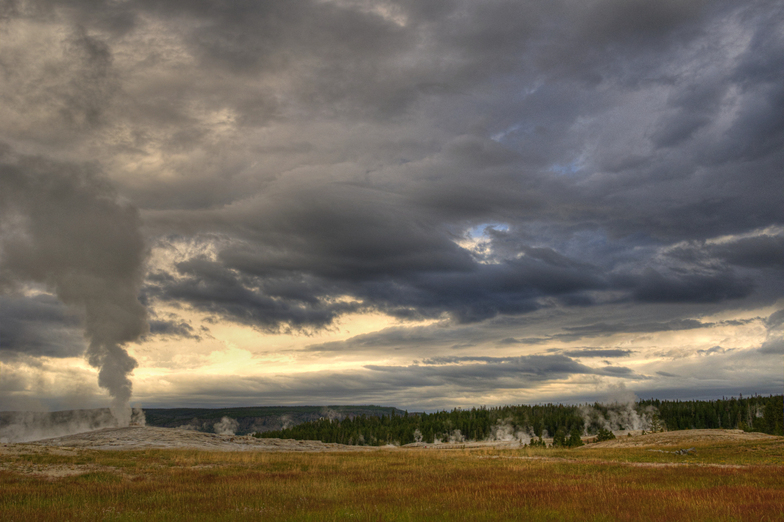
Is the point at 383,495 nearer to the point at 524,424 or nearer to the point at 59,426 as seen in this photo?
the point at 59,426

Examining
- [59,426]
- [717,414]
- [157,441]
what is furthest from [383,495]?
[717,414]

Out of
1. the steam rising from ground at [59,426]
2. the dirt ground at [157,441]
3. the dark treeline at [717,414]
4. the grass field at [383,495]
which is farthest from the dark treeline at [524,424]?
the grass field at [383,495]

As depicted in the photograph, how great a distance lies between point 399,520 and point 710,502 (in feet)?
36.8

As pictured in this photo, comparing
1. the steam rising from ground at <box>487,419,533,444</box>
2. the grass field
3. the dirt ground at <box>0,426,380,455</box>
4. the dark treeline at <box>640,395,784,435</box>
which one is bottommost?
the steam rising from ground at <box>487,419,533,444</box>

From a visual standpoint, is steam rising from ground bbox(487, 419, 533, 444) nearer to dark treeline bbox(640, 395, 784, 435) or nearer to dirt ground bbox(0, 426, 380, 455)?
dark treeline bbox(640, 395, 784, 435)

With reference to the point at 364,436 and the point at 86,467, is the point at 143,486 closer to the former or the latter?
the point at 86,467

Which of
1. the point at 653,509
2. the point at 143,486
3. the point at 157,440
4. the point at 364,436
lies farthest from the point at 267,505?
the point at 364,436

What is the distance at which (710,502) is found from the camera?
1612cm

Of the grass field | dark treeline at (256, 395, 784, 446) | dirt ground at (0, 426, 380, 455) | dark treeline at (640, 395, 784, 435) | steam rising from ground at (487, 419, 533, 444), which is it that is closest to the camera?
the grass field

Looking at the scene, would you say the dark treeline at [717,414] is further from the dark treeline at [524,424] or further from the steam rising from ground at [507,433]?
the steam rising from ground at [507,433]

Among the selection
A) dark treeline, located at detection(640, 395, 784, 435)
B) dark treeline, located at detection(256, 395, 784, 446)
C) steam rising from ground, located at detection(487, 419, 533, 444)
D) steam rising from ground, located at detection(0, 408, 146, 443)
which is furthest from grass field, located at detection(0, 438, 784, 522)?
steam rising from ground, located at detection(487, 419, 533, 444)

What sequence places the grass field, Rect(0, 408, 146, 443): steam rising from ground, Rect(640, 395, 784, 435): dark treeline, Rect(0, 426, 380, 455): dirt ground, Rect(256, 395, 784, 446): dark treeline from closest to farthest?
the grass field → Rect(0, 426, 380, 455): dirt ground → Rect(0, 408, 146, 443): steam rising from ground → Rect(640, 395, 784, 435): dark treeline → Rect(256, 395, 784, 446): dark treeline

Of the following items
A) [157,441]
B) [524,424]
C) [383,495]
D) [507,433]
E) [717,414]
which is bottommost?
[507,433]

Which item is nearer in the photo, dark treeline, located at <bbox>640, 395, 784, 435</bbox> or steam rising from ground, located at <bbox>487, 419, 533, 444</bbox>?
dark treeline, located at <bbox>640, 395, 784, 435</bbox>
